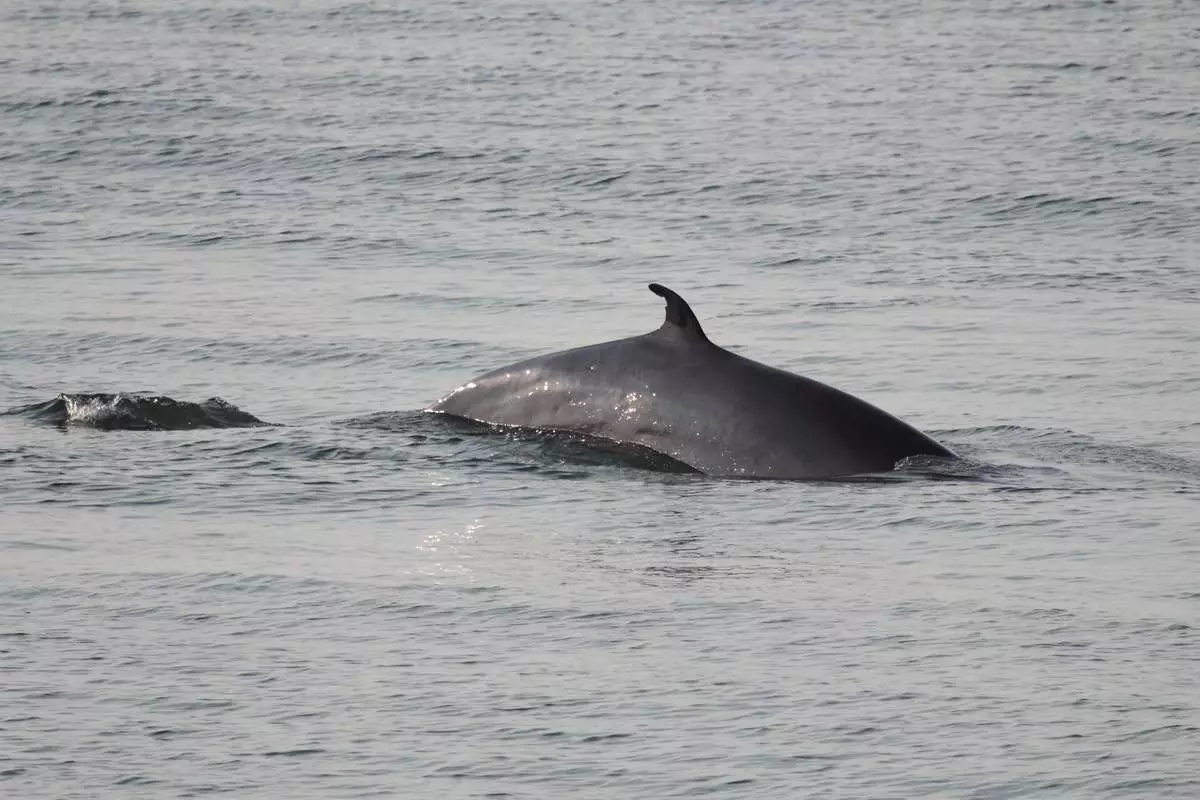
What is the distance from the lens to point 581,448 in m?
13.9

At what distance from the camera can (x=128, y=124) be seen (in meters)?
31.6

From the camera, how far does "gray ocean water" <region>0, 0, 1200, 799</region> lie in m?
8.88

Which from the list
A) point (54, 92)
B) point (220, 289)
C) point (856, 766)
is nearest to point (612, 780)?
point (856, 766)

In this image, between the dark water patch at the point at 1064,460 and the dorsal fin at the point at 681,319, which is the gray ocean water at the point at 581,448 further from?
the dorsal fin at the point at 681,319

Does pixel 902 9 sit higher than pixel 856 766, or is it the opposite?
pixel 902 9

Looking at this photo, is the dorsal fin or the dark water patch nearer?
the dorsal fin

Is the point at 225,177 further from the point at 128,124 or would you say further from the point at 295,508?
the point at 295,508

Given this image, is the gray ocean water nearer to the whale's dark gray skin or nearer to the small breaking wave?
the small breaking wave

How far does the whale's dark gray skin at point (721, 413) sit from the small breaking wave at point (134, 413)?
258 centimetres

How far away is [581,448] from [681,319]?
1038 millimetres

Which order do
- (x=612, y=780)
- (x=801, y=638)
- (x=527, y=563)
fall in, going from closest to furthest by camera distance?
(x=612, y=780) → (x=801, y=638) → (x=527, y=563)

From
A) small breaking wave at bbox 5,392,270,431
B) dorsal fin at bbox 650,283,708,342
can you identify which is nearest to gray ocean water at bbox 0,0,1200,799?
small breaking wave at bbox 5,392,270,431

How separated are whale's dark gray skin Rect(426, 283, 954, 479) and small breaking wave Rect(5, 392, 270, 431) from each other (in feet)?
8.46

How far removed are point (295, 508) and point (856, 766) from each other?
5.06 metres
